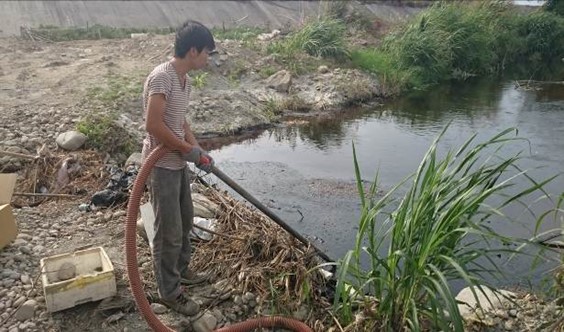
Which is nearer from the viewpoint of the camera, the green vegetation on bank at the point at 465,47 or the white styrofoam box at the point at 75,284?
the white styrofoam box at the point at 75,284

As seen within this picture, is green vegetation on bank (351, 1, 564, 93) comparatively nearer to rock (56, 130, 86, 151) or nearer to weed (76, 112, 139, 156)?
weed (76, 112, 139, 156)

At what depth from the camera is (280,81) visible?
34.6ft

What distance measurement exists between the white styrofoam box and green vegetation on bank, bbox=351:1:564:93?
9747 mm

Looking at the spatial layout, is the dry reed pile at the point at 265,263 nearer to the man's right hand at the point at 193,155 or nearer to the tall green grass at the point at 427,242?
the tall green grass at the point at 427,242

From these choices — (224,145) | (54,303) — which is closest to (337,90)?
(224,145)

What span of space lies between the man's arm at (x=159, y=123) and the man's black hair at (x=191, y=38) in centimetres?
28

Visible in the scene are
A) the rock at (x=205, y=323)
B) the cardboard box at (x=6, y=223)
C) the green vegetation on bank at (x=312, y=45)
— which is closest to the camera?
the rock at (x=205, y=323)

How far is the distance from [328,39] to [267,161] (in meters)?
6.43

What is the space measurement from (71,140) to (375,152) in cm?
456

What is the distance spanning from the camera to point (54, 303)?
2857 mm

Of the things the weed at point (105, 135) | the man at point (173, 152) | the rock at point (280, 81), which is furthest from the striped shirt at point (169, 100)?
the rock at point (280, 81)

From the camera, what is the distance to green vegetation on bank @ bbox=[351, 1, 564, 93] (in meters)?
12.9

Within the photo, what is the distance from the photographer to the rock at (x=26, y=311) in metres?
2.89

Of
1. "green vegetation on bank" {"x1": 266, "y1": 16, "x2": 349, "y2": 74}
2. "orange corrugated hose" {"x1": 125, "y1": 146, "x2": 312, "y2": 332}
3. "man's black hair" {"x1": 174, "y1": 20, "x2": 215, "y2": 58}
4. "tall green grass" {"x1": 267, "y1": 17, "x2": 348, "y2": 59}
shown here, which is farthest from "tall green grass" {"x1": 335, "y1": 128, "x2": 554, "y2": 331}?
"tall green grass" {"x1": 267, "y1": 17, "x2": 348, "y2": 59}
